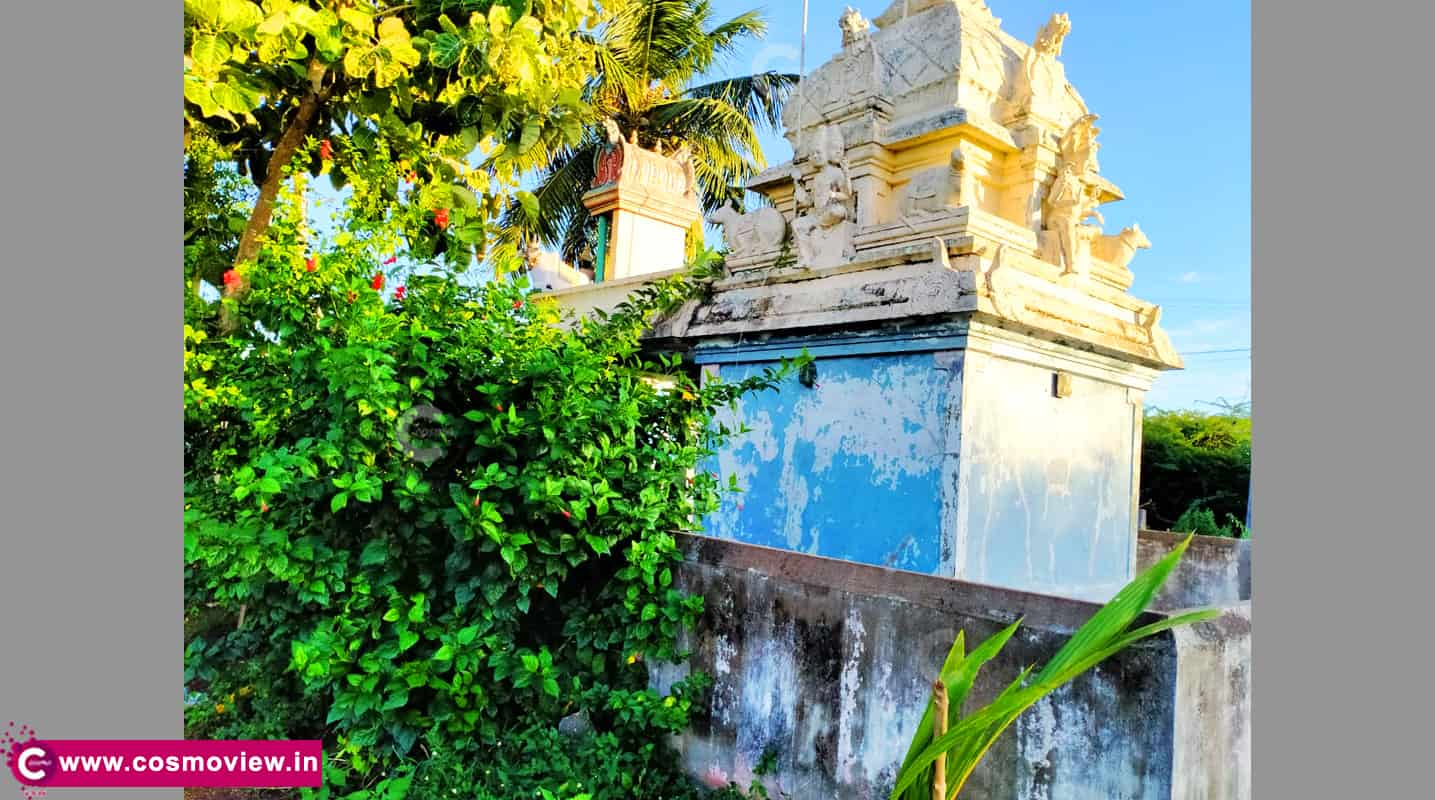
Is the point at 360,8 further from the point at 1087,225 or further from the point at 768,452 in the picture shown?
the point at 1087,225

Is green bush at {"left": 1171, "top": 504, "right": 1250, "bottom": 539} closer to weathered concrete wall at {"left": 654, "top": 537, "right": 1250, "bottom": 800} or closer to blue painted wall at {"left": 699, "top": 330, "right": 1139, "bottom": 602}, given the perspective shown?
blue painted wall at {"left": 699, "top": 330, "right": 1139, "bottom": 602}

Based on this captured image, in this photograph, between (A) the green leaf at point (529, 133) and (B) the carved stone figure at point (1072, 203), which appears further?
(B) the carved stone figure at point (1072, 203)

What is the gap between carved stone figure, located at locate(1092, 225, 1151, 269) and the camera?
624 cm

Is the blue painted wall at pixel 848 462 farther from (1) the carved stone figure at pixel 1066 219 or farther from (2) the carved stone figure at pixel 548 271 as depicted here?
(2) the carved stone figure at pixel 548 271

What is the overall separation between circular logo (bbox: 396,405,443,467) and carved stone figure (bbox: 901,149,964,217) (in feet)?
10.3

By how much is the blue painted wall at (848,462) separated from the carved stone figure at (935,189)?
3.53 feet

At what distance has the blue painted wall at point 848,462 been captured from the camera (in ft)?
16.1

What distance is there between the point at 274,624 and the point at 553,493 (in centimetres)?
125

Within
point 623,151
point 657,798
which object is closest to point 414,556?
point 657,798

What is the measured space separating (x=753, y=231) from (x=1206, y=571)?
4.27m

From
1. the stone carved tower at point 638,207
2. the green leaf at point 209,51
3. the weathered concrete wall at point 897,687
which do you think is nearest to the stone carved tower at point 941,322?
the weathered concrete wall at point 897,687

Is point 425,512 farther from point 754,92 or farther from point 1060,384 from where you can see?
point 754,92
